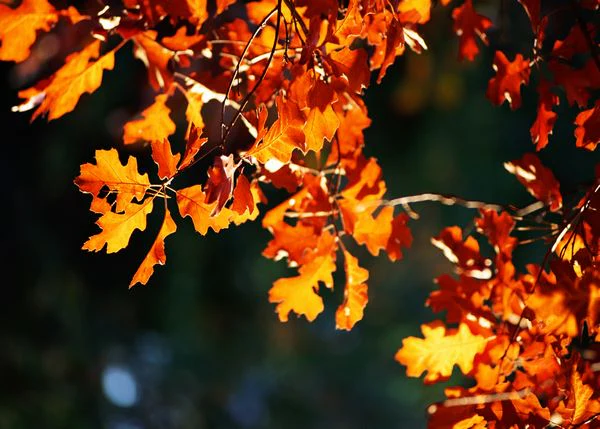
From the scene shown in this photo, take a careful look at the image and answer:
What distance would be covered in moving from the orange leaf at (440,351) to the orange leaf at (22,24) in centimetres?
51

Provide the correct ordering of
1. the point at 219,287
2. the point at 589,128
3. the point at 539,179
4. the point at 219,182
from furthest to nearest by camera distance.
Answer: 1. the point at 219,287
2. the point at 539,179
3. the point at 589,128
4. the point at 219,182

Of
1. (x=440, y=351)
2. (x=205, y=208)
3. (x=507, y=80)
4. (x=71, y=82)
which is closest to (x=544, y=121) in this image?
(x=507, y=80)

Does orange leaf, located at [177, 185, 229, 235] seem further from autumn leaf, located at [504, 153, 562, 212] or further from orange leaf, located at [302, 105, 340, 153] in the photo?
autumn leaf, located at [504, 153, 562, 212]

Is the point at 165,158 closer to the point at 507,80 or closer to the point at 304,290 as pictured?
the point at 304,290

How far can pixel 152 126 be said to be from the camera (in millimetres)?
795

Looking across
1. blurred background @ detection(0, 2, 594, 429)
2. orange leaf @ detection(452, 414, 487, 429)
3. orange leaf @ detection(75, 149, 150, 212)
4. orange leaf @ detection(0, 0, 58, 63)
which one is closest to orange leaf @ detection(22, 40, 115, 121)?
orange leaf @ detection(0, 0, 58, 63)

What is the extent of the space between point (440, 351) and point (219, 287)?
3.03 metres

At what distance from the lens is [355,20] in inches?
23.9

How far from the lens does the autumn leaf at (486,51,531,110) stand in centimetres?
75

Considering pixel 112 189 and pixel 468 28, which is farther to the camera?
pixel 468 28

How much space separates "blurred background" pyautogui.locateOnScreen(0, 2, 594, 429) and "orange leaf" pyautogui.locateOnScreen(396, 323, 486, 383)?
2109 mm

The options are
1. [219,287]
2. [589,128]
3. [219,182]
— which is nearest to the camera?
[219,182]

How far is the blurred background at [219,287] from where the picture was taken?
3133mm

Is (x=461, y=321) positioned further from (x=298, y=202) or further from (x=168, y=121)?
(x=168, y=121)
